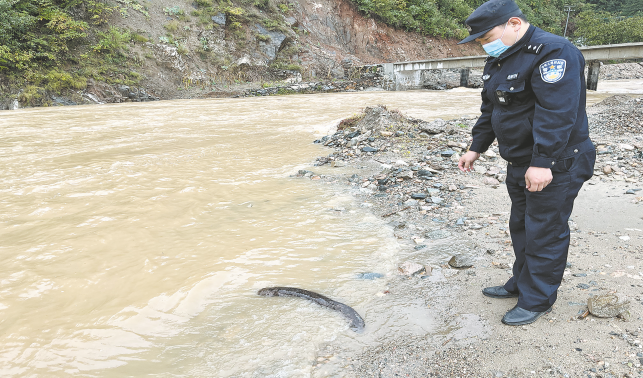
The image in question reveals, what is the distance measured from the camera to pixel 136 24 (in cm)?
2277

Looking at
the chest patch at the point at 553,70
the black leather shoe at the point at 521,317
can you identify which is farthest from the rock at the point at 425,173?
the chest patch at the point at 553,70

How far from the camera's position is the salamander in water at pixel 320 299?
2.54 metres

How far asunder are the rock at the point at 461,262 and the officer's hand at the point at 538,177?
1.26m

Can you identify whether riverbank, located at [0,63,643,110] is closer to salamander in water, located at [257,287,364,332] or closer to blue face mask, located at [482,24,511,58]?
salamander in water, located at [257,287,364,332]

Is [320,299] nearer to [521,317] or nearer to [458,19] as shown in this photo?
[521,317]

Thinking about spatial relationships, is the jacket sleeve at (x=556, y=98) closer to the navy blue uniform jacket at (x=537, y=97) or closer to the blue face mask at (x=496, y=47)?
the navy blue uniform jacket at (x=537, y=97)

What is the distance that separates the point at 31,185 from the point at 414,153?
6.00 m

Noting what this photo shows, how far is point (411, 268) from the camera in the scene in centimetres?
316

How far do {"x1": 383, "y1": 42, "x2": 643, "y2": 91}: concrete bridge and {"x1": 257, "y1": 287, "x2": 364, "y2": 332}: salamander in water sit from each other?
73.6 feet

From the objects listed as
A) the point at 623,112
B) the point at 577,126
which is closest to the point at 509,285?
the point at 577,126

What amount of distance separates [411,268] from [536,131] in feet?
5.23

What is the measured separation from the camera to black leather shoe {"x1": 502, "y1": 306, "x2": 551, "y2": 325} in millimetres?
2217

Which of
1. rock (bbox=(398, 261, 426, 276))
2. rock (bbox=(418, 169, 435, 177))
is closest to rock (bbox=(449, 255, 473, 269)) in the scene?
rock (bbox=(398, 261, 426, 276))

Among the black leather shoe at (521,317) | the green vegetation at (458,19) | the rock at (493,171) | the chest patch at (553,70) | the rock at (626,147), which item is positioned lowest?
the black leather shoe at (521,317)
